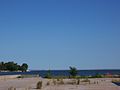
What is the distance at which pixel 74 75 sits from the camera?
70.7 m

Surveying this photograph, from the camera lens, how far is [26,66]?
199 metres

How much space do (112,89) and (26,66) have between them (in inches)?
6588

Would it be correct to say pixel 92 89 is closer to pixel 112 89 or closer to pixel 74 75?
pixel 112 89

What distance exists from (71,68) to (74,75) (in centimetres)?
194

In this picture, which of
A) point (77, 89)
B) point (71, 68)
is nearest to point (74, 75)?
point (71, 68)

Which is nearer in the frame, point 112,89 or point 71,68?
point 112,89

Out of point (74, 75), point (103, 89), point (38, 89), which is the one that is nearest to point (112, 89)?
point (103, 89)

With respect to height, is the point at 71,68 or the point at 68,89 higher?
the point at 71,68

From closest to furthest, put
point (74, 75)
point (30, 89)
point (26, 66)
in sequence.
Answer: point (30, 89) < point (74, 75) < point (26, 66)

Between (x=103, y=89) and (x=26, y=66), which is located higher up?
(x=26, y=66)

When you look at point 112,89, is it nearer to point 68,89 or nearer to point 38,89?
point 68,89

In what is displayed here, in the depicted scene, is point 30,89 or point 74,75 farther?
point 74,75

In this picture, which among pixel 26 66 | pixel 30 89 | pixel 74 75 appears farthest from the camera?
pixel 26 66

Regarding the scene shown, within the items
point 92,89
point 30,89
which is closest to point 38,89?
point 30,89
